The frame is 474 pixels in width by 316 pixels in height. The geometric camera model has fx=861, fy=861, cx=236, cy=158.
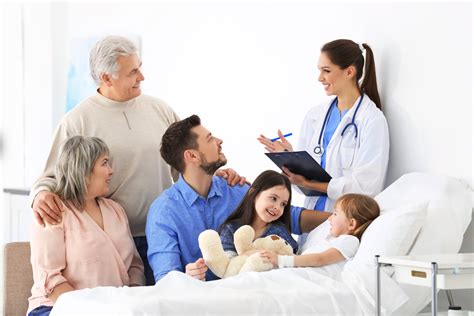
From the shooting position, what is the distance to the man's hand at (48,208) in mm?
2855

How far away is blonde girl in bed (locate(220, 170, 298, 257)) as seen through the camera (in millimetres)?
2902

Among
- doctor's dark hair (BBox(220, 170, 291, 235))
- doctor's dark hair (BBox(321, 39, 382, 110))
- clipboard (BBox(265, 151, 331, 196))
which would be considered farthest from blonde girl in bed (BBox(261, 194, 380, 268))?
doctor's dark hair (BBox(321, 39, 382, 110))

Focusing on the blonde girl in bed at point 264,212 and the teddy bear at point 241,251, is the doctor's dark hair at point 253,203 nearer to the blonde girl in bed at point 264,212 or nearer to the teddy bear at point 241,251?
the blonde girl in bed at point 264,212

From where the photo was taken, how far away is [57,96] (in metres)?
5.94

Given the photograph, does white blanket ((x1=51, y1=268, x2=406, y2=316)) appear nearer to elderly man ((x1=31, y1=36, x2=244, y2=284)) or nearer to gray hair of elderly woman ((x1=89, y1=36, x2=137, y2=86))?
elderly man ((x1=31, y1=36, x2=244, y2=284))

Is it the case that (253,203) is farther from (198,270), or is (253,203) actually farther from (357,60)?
(357,60)

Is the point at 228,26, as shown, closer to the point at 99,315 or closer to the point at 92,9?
the point at 92,9

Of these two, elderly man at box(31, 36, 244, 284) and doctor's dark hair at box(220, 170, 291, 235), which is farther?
elderly man at box(31, 36, 244, 284)

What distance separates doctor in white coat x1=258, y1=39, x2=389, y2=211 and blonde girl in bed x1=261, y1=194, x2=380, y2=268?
0.32 meters

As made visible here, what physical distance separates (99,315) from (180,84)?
276 centimetres

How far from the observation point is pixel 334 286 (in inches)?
100

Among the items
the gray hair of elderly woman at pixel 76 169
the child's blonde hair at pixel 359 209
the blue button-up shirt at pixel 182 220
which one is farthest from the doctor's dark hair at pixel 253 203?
the gray hair of elderly woman at pixel 76 169

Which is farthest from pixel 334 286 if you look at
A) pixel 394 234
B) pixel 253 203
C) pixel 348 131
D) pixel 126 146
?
pixel 126 146

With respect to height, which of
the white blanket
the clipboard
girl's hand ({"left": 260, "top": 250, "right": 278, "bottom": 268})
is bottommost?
the white blanket
